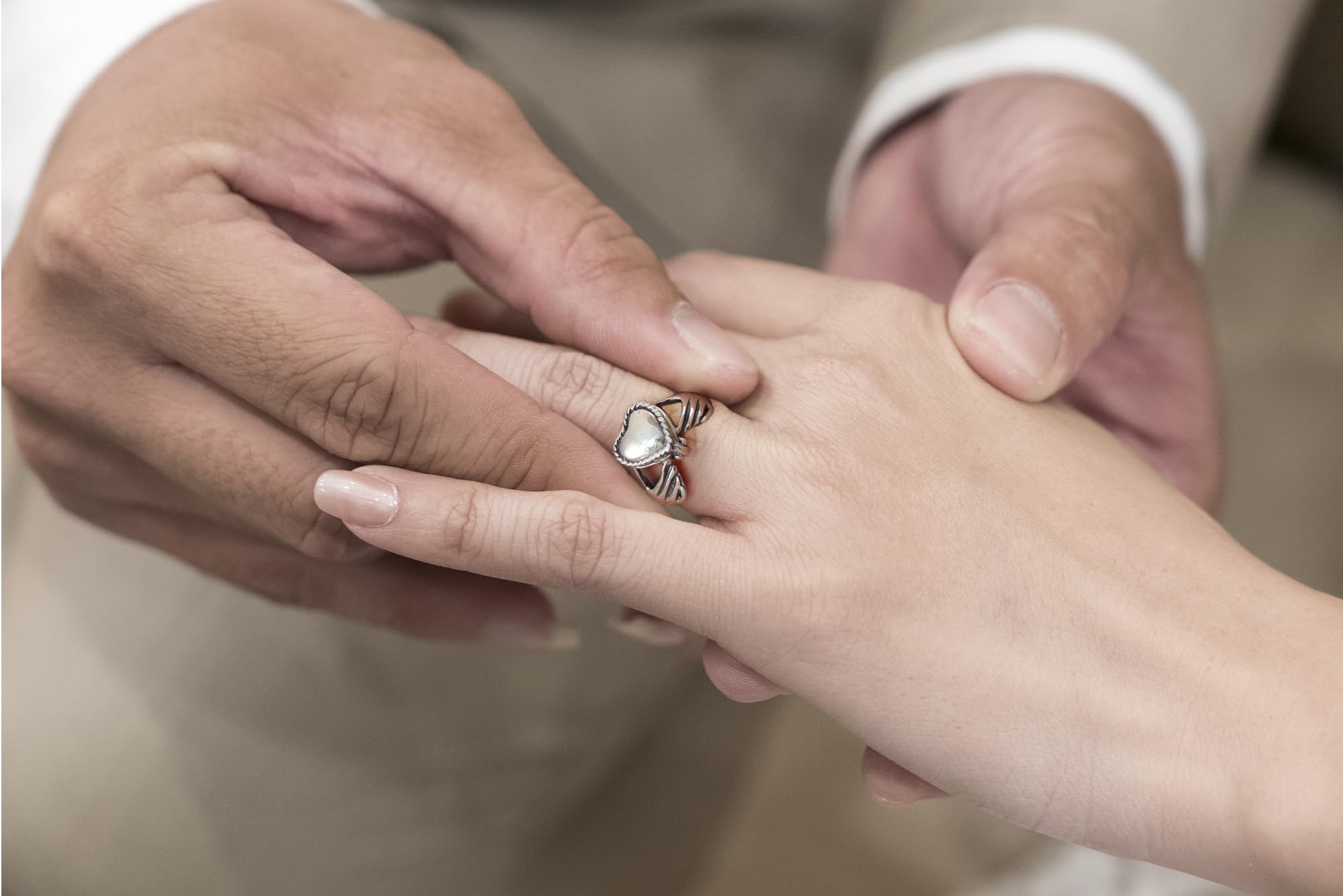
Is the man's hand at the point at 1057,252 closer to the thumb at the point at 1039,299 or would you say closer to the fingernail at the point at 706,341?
the thumb at the point at 1039,299

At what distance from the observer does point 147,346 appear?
2.38 feet

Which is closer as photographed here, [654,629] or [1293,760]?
[1293,760]

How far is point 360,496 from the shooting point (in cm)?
65

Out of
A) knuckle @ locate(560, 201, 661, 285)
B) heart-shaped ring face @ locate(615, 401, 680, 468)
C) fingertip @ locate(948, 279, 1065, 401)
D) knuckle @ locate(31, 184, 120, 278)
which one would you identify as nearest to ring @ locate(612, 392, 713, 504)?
heart-shaped ring face @ locate(615, 401, 680, 468)

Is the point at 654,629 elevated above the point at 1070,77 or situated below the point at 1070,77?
below

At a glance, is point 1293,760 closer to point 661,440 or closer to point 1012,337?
point 1012,337

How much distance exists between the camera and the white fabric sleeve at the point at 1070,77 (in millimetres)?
1064

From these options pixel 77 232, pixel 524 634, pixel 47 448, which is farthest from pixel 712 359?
pixel 47 448

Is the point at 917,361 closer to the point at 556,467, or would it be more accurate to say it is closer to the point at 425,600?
the point at 556,467

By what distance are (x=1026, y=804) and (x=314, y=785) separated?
70 centimetres

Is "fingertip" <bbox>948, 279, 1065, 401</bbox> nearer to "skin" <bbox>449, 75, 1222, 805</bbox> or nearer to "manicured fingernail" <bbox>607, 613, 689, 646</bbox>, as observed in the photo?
"skin" <bbox>449, 75, 1222, 805</bbox>

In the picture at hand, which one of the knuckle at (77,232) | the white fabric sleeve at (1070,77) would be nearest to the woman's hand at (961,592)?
the knuckle at (77,232)

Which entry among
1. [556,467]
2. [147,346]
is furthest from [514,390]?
[147,346]

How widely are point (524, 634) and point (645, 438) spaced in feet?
1.07
